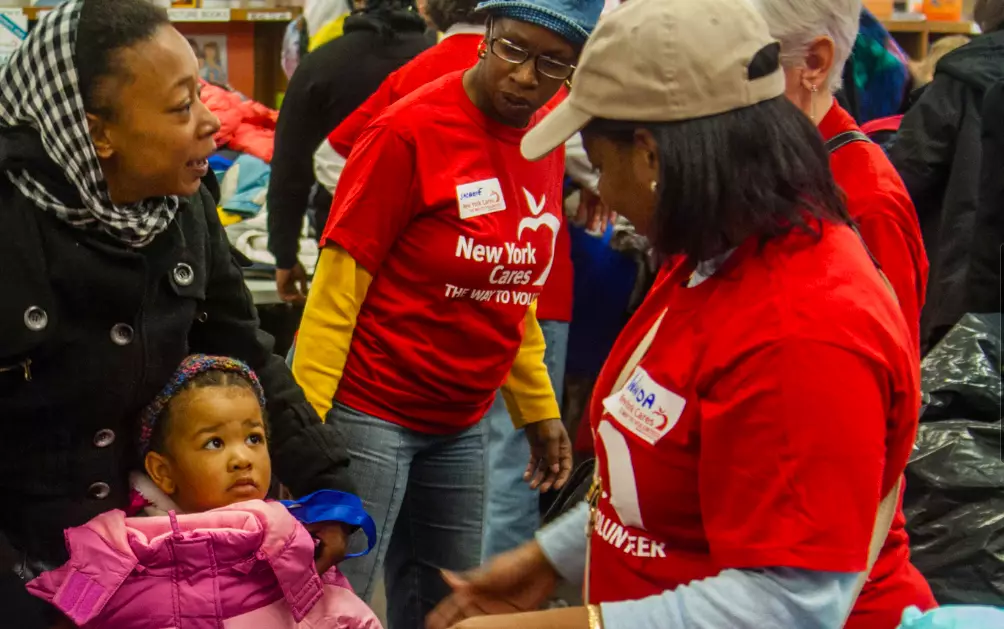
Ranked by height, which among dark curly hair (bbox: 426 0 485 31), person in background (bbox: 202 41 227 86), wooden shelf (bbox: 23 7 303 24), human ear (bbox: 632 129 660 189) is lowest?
person in background (bbox: 202 41 227 86)

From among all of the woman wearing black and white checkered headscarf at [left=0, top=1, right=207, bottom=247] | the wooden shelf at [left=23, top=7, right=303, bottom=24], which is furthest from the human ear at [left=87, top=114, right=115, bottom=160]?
the wooden shelf at [left=23, top=7, right=303, bottom=24]

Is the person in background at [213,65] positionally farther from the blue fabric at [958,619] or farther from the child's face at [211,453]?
the blue fabric at [958,619]

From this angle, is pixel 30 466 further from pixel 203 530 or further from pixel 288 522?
pixel 288 522

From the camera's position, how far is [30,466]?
5.30ft

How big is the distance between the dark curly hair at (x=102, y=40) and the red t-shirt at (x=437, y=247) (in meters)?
0.71

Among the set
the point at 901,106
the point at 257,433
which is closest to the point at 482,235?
the point at 257,433

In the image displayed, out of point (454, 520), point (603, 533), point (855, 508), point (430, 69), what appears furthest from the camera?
point (430, 69)

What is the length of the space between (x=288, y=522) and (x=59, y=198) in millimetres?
650

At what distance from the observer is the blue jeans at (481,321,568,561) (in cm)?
362

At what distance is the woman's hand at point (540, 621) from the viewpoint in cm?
132

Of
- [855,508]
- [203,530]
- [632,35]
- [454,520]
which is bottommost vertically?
[454,520]

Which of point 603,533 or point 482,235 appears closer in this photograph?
point 603,533

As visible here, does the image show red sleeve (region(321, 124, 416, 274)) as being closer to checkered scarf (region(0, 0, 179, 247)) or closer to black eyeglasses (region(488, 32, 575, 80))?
black eyeglasses (region(488, 32, 575, 80))

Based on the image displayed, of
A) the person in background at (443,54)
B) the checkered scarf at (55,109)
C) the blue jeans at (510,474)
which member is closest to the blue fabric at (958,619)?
the checkered scarf at (55,109)
